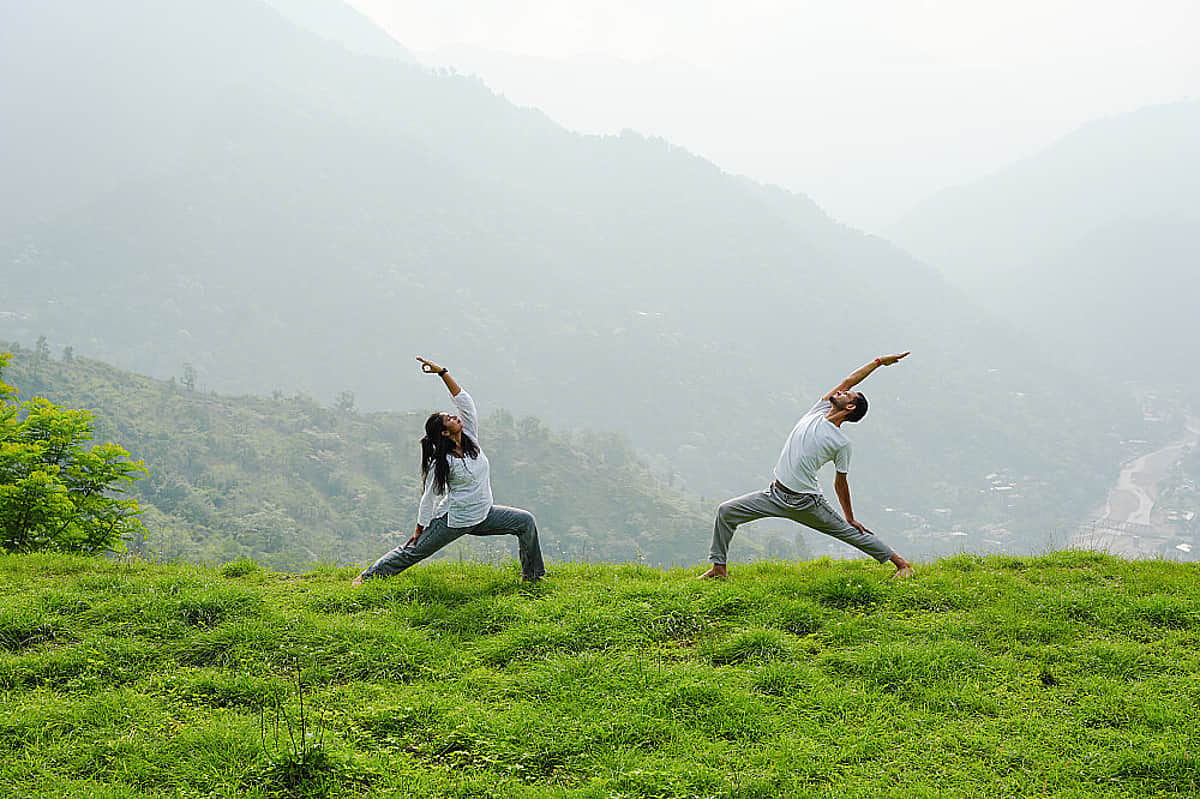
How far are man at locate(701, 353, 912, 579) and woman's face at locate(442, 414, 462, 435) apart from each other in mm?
2516

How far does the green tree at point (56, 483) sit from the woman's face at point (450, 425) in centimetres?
467

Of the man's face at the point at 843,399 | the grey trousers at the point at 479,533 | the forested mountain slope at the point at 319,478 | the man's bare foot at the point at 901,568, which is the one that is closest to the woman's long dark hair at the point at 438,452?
the grey trousers at the point at 479,533

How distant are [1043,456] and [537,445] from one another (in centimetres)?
13112

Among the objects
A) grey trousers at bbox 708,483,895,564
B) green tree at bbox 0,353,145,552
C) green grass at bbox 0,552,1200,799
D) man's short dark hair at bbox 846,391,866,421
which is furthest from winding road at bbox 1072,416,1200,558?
green tree at bbox 0,353,145,552

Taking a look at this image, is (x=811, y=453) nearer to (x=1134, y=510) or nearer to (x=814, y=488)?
(x=814, y=488)

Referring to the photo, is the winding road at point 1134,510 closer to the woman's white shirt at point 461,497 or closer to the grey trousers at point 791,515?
the grey trousers at point 791,515

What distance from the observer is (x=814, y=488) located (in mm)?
7391

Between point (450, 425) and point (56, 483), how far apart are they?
5.08 meters

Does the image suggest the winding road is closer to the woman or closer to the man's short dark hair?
the man's short dark hair

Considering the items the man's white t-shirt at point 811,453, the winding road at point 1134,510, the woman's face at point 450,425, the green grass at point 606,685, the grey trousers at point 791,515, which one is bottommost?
the winding road at point 1134,510

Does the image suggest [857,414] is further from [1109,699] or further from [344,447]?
[344,447]

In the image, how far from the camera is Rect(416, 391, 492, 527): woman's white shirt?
7418mm

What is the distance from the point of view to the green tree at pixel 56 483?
9039mm

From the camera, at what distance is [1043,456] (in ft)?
655
